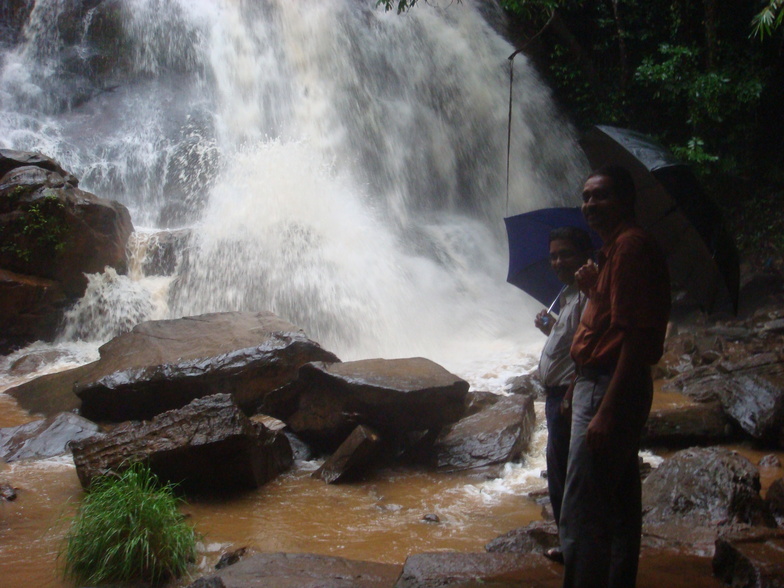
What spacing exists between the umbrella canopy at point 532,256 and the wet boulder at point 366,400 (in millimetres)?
1995

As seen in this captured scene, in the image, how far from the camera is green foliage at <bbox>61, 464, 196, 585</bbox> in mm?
3113

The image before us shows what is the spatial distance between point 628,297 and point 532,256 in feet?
5.22

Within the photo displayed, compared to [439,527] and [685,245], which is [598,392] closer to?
[685,245]

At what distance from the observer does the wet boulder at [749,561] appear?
2.29 metres

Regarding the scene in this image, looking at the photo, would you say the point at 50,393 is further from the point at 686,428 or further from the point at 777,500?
the point at 777,500

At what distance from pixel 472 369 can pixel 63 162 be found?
364 inches

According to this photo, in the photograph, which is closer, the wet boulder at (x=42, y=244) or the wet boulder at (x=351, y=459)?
the wet boulder at (x=351, y=459)

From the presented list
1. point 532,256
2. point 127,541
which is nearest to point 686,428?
point 532,256

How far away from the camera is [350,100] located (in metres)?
13.6

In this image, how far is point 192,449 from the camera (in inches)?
168

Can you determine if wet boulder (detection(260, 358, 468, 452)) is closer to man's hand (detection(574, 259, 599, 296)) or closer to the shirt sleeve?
man's hand (detection(574, 259, 599, 296))

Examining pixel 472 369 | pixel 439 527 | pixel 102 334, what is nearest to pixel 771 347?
pixel 472 369

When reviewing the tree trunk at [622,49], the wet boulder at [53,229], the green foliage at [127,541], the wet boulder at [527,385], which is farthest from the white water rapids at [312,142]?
the green foliage at [127,541]

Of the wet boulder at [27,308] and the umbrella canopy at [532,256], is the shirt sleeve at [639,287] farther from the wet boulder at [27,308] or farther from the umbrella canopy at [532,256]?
the wet boulder at [27,308]
